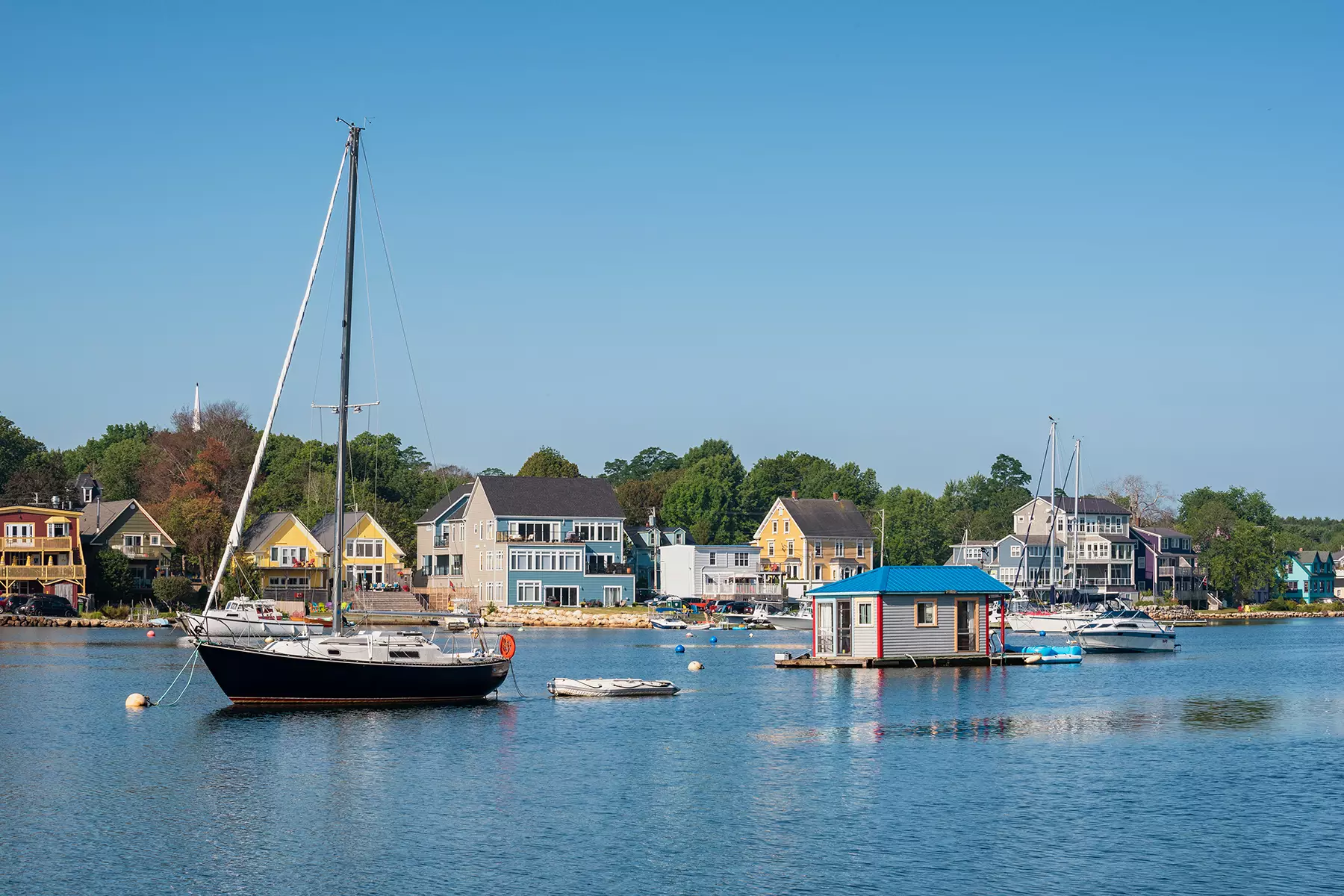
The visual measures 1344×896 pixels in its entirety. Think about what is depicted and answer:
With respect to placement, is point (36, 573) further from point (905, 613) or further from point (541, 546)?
point (905, 613)

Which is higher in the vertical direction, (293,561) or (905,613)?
(293,561)

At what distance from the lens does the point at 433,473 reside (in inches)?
7751

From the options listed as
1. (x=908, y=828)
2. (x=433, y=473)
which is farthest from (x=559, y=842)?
(x=433, y=473)

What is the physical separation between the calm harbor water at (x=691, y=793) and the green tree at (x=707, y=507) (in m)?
108

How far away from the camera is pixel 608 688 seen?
54.7 metres

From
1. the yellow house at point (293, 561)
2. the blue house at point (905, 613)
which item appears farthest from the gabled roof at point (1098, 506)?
the blue house at point (905, 613)

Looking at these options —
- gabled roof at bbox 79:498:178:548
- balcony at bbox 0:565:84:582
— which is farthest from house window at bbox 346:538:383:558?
balcony at bbox 0:565:84:582

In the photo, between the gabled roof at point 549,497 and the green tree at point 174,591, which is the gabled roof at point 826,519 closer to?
the gabled roof at point 549,497

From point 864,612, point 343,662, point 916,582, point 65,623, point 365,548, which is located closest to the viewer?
point 343,662

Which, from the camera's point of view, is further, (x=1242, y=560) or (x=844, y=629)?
(x=1242, y=560)

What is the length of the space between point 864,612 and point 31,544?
79.5 meters

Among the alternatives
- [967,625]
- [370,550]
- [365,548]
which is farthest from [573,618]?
[967,625]

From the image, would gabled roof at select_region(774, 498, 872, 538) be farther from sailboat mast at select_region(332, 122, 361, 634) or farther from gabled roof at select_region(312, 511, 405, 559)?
sailboat mast at select_region(332, 122, 361, 634)

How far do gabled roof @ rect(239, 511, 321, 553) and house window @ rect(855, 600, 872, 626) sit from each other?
73246mm
